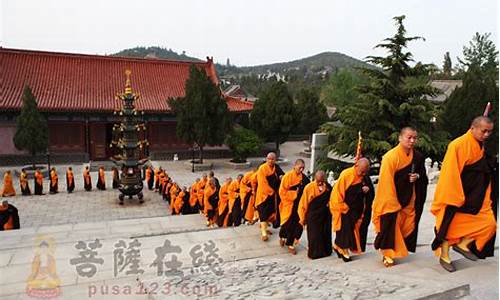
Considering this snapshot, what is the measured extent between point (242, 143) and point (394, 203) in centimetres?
1709

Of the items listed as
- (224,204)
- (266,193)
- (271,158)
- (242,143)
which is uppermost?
(271,158)

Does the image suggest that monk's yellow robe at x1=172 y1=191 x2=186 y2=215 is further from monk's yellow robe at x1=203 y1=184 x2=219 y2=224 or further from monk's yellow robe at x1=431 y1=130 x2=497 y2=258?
monk's yellow robe at x1=431 y1=130 x2=497 y2=258

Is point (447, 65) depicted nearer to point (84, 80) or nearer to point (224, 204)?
point (84, 80)

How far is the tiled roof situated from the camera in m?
21.2

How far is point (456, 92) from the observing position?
17922 mm

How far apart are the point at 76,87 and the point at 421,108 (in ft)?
58.1

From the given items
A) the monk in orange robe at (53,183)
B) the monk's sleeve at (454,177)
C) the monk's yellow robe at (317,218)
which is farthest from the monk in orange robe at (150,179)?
the monk's sleeve at (454,177)

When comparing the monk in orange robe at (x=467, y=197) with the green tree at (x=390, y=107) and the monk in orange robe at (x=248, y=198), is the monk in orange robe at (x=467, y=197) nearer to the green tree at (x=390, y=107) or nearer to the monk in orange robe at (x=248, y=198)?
the monk in orange robe at (x=248, y=198)

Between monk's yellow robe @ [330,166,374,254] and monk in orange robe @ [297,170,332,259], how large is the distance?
0.26 m

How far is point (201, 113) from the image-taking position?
20.1 metres

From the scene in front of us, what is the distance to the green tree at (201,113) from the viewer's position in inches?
791

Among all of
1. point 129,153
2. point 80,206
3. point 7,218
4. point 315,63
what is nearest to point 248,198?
point 7,218

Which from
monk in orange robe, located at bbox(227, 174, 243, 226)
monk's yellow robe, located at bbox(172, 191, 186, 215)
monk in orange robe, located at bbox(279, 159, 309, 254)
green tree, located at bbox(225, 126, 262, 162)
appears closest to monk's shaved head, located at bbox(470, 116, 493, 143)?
monk in orange robe, located at bbox(279, 159, 309, 254)

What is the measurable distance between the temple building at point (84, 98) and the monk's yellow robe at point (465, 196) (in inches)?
754
